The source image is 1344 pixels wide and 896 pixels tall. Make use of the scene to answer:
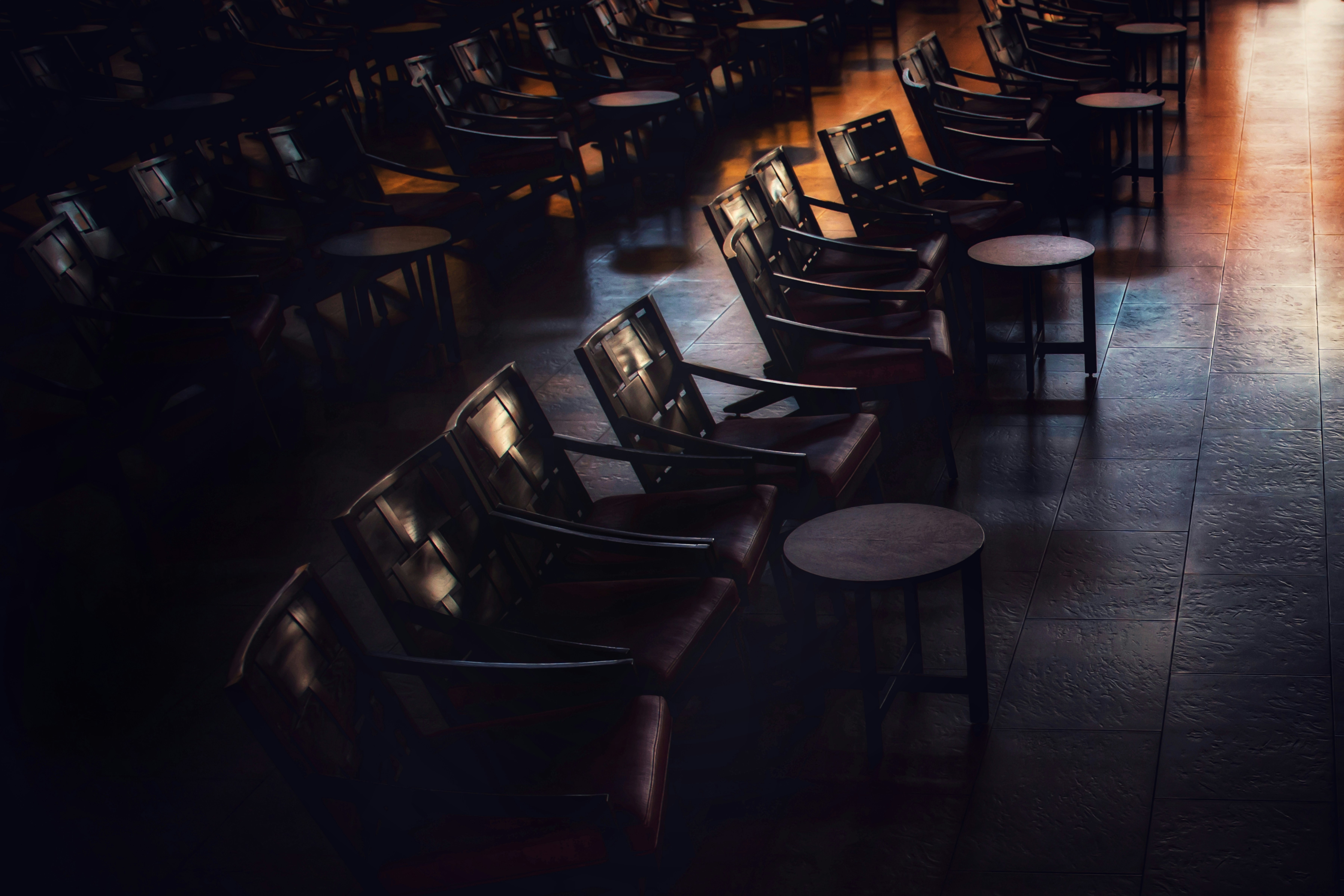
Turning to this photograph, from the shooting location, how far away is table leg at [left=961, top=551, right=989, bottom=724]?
2.69 meters

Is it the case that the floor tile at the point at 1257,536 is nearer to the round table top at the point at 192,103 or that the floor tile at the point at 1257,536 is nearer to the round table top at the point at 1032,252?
the round table top at the point at 1032,252

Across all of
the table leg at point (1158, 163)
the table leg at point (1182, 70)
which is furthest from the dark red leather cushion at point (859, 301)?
the table leg at point (1182, 70)

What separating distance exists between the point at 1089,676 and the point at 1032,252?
7.14ft

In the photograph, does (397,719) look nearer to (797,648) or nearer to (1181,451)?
(797,648)

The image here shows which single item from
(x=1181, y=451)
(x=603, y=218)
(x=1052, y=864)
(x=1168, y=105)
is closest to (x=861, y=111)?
(x=1168, y=105)

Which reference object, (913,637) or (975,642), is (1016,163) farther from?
(975,642)

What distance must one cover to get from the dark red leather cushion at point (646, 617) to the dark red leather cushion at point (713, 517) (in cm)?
17

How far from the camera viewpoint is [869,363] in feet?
13.3

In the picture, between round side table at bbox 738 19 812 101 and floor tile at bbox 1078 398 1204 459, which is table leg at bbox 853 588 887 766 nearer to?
floor tile at bbox 1078 398 1204 459

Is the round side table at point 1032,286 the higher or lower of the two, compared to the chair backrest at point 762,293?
lower

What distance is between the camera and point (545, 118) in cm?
773

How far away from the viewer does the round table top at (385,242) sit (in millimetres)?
5156

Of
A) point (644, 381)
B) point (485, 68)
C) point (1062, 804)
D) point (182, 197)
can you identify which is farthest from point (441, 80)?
point (1062, 804)

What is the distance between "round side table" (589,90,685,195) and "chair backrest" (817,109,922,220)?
260cm
